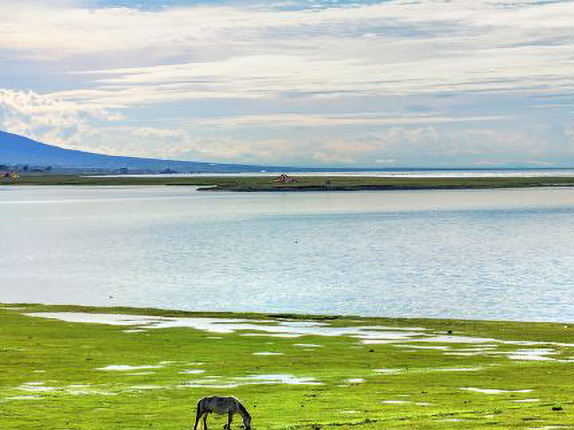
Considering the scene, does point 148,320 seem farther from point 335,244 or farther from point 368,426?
point 335,244

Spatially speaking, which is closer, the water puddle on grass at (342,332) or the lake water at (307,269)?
the water puddle on grass at (342,332)

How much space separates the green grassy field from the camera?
100.0 ft

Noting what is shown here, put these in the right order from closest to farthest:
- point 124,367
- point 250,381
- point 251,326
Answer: point 250,381 < point 124,367 < point 251,326

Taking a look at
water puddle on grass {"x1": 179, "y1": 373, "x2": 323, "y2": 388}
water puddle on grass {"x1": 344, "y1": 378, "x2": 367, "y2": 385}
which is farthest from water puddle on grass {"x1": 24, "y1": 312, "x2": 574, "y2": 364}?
water puddle on grass {"x1": 344, "y1": 378, "x2": 367, "y2": 385}

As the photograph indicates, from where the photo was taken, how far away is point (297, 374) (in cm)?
4212

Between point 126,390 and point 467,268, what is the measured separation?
260 feet

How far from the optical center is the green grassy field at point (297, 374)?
30469 mm

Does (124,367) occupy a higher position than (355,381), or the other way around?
(355,381)

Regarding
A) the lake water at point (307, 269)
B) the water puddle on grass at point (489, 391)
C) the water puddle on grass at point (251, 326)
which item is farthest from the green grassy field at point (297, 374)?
the lake water at point (307, 269)

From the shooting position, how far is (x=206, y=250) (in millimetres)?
142625

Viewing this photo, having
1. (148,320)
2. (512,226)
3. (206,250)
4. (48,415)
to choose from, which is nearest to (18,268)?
(206,250)

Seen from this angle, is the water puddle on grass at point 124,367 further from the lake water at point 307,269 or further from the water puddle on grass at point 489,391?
the lake water at point 307,269

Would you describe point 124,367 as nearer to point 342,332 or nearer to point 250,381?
point 250,381

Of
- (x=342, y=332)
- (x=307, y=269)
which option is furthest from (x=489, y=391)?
(x=307, y=269)
